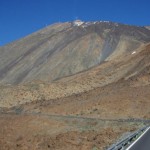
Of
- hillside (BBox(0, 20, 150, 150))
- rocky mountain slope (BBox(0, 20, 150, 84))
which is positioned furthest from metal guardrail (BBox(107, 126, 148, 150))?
rocky mountain slope (BBox(0, 20, 150, 84))

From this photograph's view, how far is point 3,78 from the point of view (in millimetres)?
172625

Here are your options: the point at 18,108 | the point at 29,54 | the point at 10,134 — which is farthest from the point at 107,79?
the point at 29,54

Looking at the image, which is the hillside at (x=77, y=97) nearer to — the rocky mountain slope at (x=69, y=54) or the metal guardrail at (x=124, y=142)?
the rocky mountain slope at (x=69, y=54)

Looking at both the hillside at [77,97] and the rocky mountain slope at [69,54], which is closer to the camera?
the hillside at [77,97]

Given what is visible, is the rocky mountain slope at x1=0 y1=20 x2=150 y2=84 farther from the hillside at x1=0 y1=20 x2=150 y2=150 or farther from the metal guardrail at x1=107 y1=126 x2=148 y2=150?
the metal guardrail at x1=107 y1=126 x2=148 y2=150

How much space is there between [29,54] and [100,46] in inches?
1319

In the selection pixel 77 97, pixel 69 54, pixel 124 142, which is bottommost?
pixel 124 142

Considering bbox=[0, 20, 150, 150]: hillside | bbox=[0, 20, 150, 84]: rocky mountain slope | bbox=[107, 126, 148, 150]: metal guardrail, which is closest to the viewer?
bbox=[107, 126, 148, 150]: metal guardrail

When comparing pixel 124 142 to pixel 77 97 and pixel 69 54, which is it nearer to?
Answer: pixel 77 97

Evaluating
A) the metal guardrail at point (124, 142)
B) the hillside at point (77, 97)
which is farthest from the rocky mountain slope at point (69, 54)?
the metal guardrail at point (124, 142)

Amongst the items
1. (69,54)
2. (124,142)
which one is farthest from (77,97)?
(69,54)

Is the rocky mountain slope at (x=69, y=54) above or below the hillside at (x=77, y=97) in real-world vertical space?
above

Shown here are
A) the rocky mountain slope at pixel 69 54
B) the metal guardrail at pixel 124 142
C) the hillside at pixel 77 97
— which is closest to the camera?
the metal guardrail at pixel 124 142

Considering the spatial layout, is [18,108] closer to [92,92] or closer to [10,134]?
[92,92]
